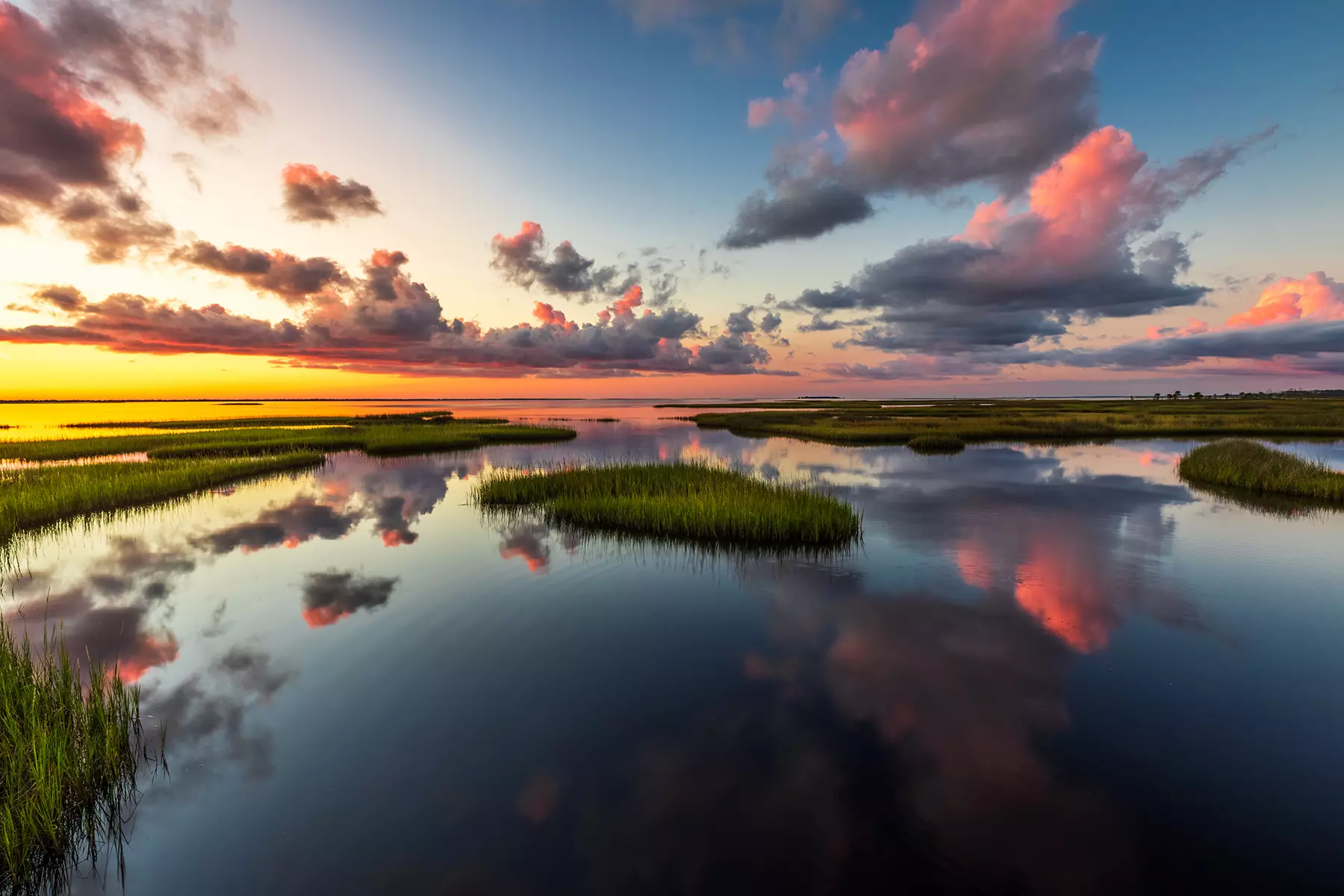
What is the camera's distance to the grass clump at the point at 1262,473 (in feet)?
95.6

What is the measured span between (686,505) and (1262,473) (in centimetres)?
3699

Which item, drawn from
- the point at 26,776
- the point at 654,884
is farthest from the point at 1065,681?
the point at 26,776

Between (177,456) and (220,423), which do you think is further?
(220,423)

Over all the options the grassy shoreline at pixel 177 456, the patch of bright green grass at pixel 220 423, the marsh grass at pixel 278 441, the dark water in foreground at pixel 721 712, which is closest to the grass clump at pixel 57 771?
the dark water in foreground at pixel 721 712

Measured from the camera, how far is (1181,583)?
1684cm

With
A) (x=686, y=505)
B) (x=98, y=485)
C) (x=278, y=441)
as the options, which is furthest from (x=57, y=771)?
(x=278, y=441)

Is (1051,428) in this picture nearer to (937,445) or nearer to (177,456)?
(937,445)

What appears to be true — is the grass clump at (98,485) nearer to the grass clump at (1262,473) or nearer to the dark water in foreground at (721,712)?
the dark water in foreground at (721,712)

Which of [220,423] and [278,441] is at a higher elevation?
[220,423]

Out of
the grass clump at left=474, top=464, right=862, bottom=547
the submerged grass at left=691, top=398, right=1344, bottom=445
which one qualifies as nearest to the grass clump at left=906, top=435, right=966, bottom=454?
the submerged grass at left=691, top=398, right=1344, bottom=445

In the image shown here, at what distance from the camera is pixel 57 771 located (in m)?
6.50

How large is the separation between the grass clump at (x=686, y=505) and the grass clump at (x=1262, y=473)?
27.1 m

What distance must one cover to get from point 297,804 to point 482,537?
1449cm

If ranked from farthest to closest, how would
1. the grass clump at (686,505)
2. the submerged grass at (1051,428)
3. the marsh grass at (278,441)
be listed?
the submerged grass at (1051,428) < the marsh grass at (278,441) < the grass clump at (686,505)
